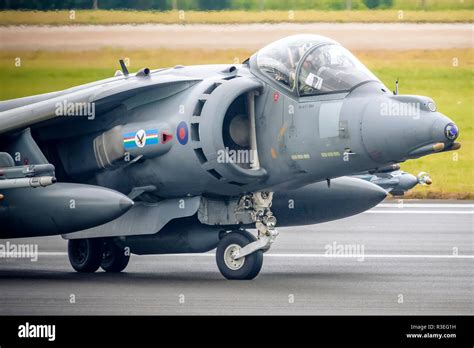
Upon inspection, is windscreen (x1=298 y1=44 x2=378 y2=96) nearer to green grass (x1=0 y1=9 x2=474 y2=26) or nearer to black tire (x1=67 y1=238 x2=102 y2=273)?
black tire (x1=67 y1=238 x2=102 y2=273)

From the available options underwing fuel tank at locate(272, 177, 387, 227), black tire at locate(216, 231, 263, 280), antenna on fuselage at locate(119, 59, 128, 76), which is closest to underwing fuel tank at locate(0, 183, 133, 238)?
black tire at locate(216, 231, 263, 280)

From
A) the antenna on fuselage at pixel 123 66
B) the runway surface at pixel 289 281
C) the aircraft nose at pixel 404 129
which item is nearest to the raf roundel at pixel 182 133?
the antenna on fuselage at pixel 123 66

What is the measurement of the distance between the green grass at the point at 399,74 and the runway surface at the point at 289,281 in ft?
9.24

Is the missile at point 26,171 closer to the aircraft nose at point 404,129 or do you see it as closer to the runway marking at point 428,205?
the aircraft nose at point 404,129

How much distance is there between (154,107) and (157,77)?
1.50ft

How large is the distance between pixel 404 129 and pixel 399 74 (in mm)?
15686

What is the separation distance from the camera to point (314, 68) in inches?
555

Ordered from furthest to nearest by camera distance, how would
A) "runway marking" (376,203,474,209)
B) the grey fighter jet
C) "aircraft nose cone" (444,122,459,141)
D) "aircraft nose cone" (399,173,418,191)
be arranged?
"runway marking" (376,203,474,209) < "aircraft nose cone" (399,173,418,191) < the grey fighter jet < "aircraft nose cone" (444,122,459,141)

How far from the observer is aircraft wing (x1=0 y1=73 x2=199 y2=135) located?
14883mm

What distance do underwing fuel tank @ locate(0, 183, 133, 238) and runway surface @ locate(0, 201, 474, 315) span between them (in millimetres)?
679
